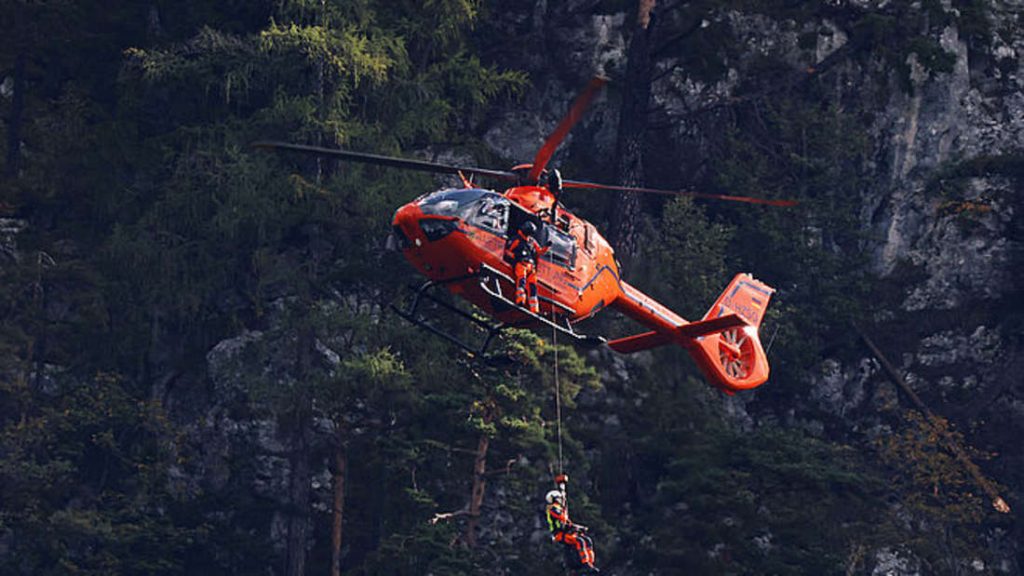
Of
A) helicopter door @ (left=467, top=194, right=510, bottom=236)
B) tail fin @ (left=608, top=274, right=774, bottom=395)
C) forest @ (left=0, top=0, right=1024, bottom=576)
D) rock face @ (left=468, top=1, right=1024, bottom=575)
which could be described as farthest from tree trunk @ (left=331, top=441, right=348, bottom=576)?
helicopter door @ (left=467, top=194, right=510, bottom=236)

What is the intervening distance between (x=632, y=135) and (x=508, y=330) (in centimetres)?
802

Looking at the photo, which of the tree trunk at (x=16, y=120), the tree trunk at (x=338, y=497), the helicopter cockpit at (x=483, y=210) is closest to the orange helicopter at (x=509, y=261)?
the helicopter cockpit at (x=483, y=210)

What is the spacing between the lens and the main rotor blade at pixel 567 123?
23.2 metres

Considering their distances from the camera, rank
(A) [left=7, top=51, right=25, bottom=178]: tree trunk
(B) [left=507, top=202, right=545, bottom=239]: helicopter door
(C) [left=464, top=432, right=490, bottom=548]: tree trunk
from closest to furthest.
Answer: (B) [left=507, top=202, right=545, bottom=239]: helicopter door → (C) [left=464, top=432, right=490, bottom=548]: tree trunk → (A) [left=7, top=51, right=25, bottom=178]: tree trunk

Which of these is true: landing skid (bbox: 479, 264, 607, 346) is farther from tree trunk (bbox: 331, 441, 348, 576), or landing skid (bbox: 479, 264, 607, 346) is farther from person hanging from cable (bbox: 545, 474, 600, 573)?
tree trunk (bbox: 331, 441, 348, 576)

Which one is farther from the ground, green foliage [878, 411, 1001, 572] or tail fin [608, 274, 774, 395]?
tail fin [608, 274, 774, 395]

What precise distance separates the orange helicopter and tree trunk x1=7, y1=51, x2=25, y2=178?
19.3 metres

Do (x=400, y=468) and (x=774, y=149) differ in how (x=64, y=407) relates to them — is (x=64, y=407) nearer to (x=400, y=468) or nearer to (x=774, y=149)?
(x=400, y=468)

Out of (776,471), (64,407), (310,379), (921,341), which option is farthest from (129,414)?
(921,341)

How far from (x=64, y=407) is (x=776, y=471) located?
15.2 metres

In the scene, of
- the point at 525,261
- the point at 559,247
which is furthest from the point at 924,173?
the point at 525,261

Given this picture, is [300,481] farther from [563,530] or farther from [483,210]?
[483,210]

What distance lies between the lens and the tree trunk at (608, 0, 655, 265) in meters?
41.4

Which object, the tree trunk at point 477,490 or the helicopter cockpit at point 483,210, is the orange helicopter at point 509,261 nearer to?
the helicopter cockpit at point 483,210
